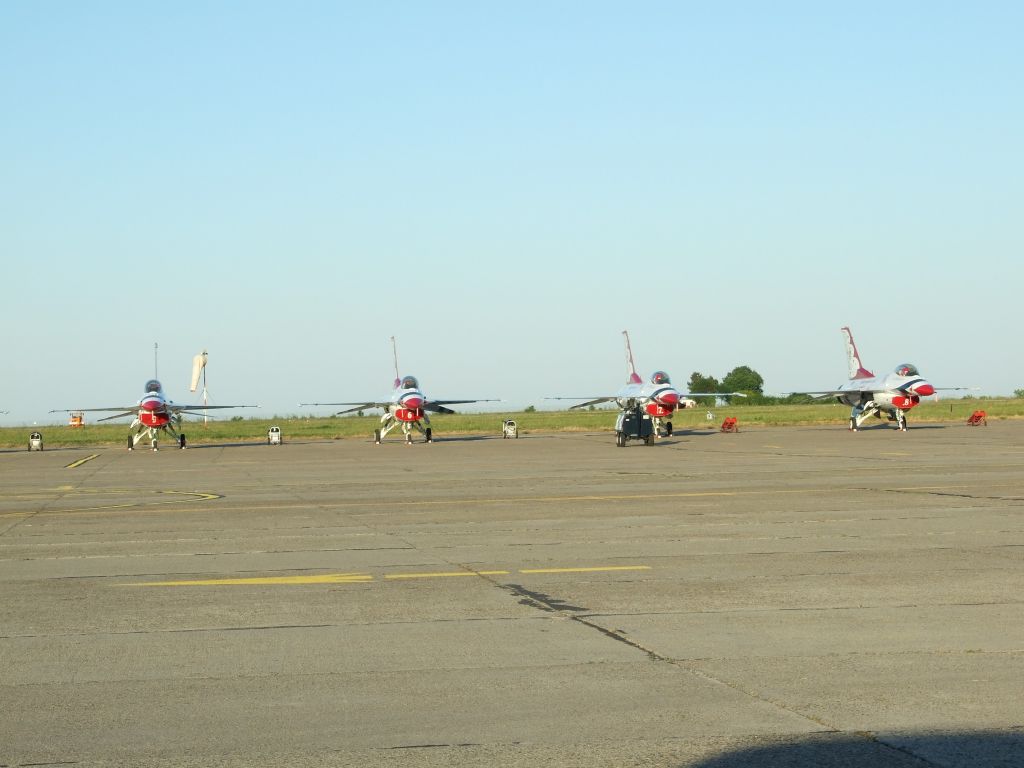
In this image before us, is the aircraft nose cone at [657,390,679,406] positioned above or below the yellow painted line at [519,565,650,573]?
above

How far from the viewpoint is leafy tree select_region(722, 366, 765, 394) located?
619 feet

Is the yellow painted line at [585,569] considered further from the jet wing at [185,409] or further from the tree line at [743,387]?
the tree line at [743,387]

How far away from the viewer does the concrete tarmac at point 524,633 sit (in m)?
6.82

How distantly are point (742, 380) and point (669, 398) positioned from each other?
447 ft

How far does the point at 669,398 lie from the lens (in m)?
58.3

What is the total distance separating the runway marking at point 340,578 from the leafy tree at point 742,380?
575 ft

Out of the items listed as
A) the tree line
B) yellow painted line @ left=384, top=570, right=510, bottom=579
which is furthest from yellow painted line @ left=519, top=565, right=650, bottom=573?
the tree line

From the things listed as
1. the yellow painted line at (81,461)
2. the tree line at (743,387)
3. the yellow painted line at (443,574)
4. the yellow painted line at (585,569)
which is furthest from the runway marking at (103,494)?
the tree line at (743,387)

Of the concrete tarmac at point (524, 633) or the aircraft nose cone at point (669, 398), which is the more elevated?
the aircraft nose cone at point (669, 398)

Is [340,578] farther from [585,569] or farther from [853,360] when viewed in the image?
[853,360]

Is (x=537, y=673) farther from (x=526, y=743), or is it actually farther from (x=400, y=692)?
(x=526, y=743)

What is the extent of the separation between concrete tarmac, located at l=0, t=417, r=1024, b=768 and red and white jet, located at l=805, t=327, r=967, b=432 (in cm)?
4124

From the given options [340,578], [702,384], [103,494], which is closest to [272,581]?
[340,578]

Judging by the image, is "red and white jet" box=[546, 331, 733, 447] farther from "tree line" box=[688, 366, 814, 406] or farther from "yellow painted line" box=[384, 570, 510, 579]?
"tree line" box=[688, 366, 814, 406]
